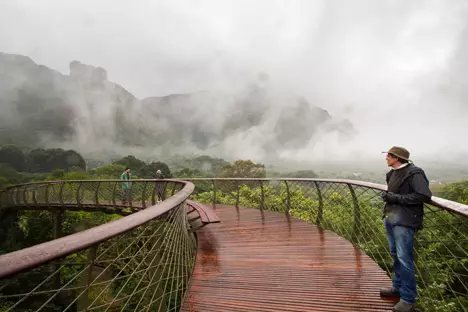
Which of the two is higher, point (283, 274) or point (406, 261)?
point (406, 261)

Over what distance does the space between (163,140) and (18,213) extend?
182m

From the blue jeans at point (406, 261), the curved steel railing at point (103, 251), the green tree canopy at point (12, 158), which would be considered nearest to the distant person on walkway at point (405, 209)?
the blue jeans at point (406, 261)

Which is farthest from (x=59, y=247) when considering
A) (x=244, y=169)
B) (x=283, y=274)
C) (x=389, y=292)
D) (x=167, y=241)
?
(x=244, y=169)

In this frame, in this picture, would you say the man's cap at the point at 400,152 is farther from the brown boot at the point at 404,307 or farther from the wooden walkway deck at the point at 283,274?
the wooden walkway deck at the point at 283,274

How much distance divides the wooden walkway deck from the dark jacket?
33.6 inches

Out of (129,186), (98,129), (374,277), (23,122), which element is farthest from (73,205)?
(98,129)

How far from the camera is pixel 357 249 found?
391cm

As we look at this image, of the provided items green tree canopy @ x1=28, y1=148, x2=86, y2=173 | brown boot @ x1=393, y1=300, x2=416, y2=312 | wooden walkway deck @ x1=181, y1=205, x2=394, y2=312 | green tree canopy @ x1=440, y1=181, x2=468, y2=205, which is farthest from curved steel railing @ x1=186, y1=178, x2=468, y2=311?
green tree canopy @ x1=28, y1=148, x2=86, y2=173

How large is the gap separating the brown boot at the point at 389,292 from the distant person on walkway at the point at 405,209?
0.56 feet

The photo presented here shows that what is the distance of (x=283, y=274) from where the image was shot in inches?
125

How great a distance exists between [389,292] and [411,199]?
1.05m

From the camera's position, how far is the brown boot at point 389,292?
255cm

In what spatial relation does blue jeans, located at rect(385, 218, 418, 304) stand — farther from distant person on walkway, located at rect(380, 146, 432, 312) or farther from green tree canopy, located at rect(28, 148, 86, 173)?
green tree canopy, located at rect(28, 148, 86, 173)

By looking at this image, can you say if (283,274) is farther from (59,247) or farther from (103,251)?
(59,247)
